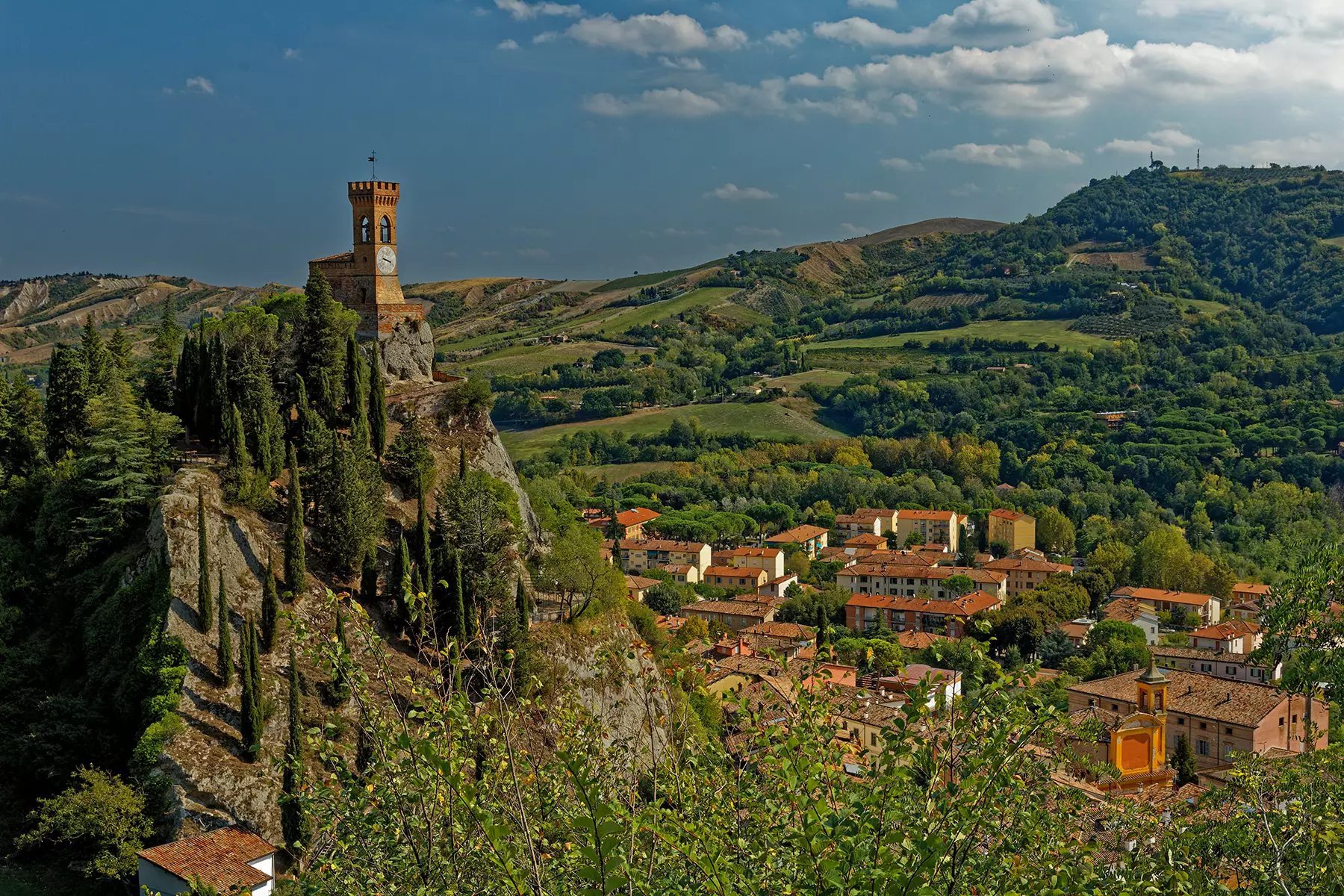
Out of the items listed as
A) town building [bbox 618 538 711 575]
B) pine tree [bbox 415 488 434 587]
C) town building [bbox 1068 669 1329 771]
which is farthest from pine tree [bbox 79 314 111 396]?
town building [bbox 618 538 711 575]

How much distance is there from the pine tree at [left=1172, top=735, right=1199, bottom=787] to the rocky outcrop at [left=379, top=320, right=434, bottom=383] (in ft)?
96.5

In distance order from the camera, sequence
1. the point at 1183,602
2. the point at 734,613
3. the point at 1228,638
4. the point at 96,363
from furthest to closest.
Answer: the point at 1183,602 → the point at 734,613 → the point at 1228,638 → the point at 96,363

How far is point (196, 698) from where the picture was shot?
26.5 m

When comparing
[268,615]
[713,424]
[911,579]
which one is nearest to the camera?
[268,615]

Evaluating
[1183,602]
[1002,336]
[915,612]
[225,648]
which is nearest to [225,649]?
[225,648]

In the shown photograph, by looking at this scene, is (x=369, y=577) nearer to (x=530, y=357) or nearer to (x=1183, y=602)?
(x=1183, y=602)

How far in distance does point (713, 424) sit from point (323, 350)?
331 ft

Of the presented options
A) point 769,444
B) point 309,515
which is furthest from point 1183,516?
point 309,515

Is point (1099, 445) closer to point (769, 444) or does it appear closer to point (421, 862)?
point (769, 444)

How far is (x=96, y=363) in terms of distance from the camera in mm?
38031

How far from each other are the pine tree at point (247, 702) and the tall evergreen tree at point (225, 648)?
2.14 feet

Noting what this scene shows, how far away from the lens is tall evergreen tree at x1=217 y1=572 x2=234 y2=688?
27.2 meters

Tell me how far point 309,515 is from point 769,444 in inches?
3757

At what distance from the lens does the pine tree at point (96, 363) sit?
1476 inches
